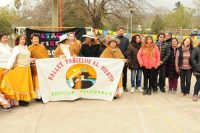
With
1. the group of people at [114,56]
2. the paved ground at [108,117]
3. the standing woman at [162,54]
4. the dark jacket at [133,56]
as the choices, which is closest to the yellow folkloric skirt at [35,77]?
the group of people at [114,56]

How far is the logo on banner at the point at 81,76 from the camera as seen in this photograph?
752cm

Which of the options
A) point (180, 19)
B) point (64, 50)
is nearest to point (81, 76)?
point (64, 50)

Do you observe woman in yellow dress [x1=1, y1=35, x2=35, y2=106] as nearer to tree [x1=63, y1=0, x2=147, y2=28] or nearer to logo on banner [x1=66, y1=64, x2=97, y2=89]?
logo on banner [x1=66, y1=64, x2=97, y2=89]

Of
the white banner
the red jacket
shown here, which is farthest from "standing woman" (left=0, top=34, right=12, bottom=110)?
the red jacket

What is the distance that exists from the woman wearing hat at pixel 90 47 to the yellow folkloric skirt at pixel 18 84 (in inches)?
61.7

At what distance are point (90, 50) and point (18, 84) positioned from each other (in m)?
2.07

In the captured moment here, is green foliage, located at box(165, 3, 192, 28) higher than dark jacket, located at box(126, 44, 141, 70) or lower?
higher

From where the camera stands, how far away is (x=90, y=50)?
805 cm

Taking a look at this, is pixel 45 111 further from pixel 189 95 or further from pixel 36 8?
pixel 36 8

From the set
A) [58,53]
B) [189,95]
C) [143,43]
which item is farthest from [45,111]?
[189,95]

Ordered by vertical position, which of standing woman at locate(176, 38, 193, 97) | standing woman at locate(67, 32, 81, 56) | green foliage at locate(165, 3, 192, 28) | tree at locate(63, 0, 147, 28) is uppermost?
green foliage at locate(165, 3, 192, 28)

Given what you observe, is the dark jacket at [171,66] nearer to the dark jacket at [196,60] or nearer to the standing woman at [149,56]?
the standing woman at [149,56]

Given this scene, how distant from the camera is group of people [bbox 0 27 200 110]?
684cm

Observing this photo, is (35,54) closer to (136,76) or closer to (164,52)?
(136,76)
